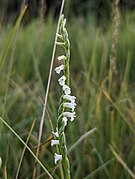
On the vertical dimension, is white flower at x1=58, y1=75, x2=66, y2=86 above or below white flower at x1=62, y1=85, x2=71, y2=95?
above

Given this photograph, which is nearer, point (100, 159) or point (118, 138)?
point (100, 159)

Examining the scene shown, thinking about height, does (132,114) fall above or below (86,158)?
above

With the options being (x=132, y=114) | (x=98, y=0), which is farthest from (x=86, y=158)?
(x=98, y=0)

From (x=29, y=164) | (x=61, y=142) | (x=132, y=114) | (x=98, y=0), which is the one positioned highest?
(x=98, y=0)

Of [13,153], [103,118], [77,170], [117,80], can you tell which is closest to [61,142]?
[77,170]

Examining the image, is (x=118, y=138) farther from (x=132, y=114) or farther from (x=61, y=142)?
(x=61, y=142)

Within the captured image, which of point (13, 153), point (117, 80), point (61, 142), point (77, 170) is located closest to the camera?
point (61, 142)

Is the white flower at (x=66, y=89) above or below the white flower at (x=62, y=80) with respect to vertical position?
below

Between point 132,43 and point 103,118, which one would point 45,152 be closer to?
point 103,118

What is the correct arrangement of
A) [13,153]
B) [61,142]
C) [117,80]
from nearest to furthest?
[61,142]
[13,153]
[117,80]
